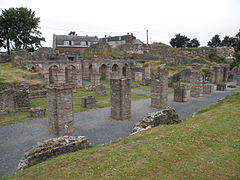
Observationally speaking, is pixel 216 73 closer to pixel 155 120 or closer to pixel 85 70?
pixel 85 70

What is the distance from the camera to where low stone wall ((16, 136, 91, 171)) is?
225 inches

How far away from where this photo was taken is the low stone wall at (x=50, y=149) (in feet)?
18.7

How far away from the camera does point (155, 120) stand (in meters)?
9.15

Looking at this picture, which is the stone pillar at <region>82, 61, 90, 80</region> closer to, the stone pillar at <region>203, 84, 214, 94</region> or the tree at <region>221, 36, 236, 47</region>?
the stone pillar at <region>203, 84, 214, 94</region>

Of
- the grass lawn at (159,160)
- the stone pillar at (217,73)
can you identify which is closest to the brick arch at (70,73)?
the grass lawn at (159,160)

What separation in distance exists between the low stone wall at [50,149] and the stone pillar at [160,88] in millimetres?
8657

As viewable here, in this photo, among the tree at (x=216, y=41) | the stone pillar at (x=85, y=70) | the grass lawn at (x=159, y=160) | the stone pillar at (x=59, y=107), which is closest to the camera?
the grass lawn at (x=159, y=160)

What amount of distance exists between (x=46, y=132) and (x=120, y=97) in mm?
4752

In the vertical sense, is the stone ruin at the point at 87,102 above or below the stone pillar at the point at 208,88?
below

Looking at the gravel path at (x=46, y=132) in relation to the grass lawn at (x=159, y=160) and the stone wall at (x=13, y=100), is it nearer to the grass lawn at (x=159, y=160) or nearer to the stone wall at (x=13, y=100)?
the grass lawn at (x=159, y=160)

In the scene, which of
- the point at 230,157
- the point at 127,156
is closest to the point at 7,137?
the point at 127,156

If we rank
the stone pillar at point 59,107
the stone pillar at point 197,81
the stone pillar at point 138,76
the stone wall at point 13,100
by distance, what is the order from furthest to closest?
the stone pillar at point 138,76 → the stone pillar at point 197,81 → the stone wall at point 13,100 → the stone pillar at point 59,107

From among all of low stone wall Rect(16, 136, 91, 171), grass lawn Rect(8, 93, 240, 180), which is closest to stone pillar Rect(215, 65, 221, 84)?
grass lawn Rect(8, 93, 240, 180)

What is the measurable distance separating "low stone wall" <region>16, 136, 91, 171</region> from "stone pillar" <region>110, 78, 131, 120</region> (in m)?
5.01
